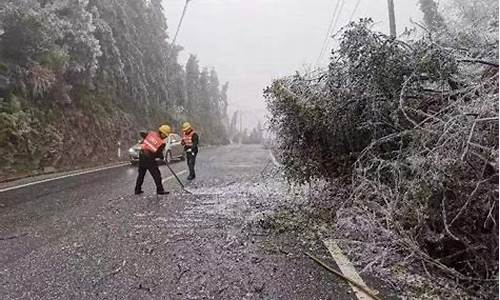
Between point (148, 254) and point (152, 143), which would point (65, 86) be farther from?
point (148, 254)

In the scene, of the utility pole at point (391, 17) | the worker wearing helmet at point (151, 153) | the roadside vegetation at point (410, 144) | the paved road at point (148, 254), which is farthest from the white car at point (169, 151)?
the roadside vegetation at point (410, 144)

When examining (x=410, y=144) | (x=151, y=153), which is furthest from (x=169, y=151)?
(x=410, y=144)

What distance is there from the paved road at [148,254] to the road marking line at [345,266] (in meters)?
0.10

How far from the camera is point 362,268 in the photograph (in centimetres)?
431

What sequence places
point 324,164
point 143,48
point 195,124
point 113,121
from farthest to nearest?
1. point 195,124
2. point 143,48
3. point 113,121
4. point 324,164

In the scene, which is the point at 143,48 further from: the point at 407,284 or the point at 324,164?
the point at 407,284

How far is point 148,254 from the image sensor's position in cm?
487

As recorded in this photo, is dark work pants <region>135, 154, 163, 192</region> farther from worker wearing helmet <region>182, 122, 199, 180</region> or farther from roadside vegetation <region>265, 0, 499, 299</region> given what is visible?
roadside vegetation <region>265, 0, 499, 299</region>

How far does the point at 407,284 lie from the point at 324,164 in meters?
3.34

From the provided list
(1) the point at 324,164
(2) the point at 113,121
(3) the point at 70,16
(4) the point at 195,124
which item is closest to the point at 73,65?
(3) the point at 70,16

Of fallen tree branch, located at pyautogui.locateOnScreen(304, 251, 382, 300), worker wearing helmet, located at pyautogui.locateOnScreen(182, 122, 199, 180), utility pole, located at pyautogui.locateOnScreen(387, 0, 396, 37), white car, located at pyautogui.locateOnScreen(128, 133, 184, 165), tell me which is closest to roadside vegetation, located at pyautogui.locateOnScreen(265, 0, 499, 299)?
fallen tree branch, located at pyautogui.locateOnScreen(304, 251, 382, 300)

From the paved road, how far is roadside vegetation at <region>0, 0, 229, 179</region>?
734cm

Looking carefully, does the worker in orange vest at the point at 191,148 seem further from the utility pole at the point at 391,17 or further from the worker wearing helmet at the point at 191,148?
the utility pole at the point at 391,17

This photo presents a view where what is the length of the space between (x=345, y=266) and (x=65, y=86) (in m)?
17.5
